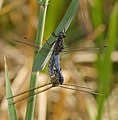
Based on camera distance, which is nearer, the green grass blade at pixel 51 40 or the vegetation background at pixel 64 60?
the green grass blade at pixel 51 40

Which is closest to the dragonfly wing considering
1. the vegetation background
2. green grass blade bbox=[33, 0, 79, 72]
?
green grass blade bbox=[33, 0, 79, 72]

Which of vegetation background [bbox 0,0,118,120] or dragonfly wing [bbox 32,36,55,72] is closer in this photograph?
dragonfly wing [bbox 32,36,55,72]

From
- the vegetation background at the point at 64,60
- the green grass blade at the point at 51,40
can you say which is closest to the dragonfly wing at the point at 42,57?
the green grass blade at the point at 51,40

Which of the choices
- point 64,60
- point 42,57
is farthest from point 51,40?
point 64,60

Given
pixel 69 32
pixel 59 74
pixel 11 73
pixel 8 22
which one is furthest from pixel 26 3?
pixel 59 74

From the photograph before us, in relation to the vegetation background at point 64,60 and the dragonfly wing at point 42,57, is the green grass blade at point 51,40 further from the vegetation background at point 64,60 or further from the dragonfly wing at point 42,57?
the vegetation background at point 64,60

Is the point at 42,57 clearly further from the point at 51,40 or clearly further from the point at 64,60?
the point at 64,60

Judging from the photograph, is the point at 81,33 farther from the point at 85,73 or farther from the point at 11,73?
the point at 11,73

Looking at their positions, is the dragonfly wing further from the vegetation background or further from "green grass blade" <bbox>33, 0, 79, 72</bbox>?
the vegetation background

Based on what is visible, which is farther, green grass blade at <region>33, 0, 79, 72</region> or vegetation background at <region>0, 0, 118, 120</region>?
vegetation background at <region>0, 0, 118, 120</region>
